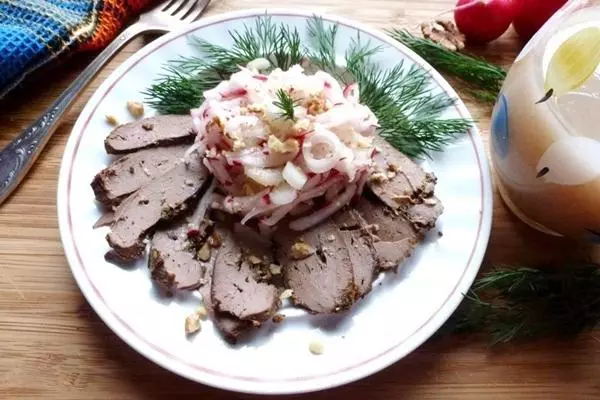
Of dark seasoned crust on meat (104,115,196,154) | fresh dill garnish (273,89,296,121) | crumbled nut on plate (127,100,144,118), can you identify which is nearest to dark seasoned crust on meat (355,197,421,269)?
fresh dill garnish (273,89,296,121)

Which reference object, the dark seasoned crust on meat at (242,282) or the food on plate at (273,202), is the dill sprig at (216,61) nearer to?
the food on plate at (273,202)

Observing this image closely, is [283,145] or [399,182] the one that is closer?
[283,145]

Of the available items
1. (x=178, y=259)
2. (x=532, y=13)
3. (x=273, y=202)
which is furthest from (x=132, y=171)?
(x=532, y=13)

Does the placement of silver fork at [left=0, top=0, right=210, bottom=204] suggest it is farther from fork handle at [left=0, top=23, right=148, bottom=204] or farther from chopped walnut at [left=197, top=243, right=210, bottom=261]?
chopped walnut at [left=197, top=243, right=210, bottom=261]

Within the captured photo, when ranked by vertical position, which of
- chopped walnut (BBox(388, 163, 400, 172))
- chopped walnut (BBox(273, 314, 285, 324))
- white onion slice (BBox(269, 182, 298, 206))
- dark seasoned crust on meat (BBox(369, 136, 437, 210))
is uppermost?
white onion slice (BBox(269, 182, 298, 206))

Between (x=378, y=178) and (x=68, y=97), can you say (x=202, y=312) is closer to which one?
(x=378, y=178)

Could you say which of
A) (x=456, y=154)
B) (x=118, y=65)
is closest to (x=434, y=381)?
(x=456, y=154)
